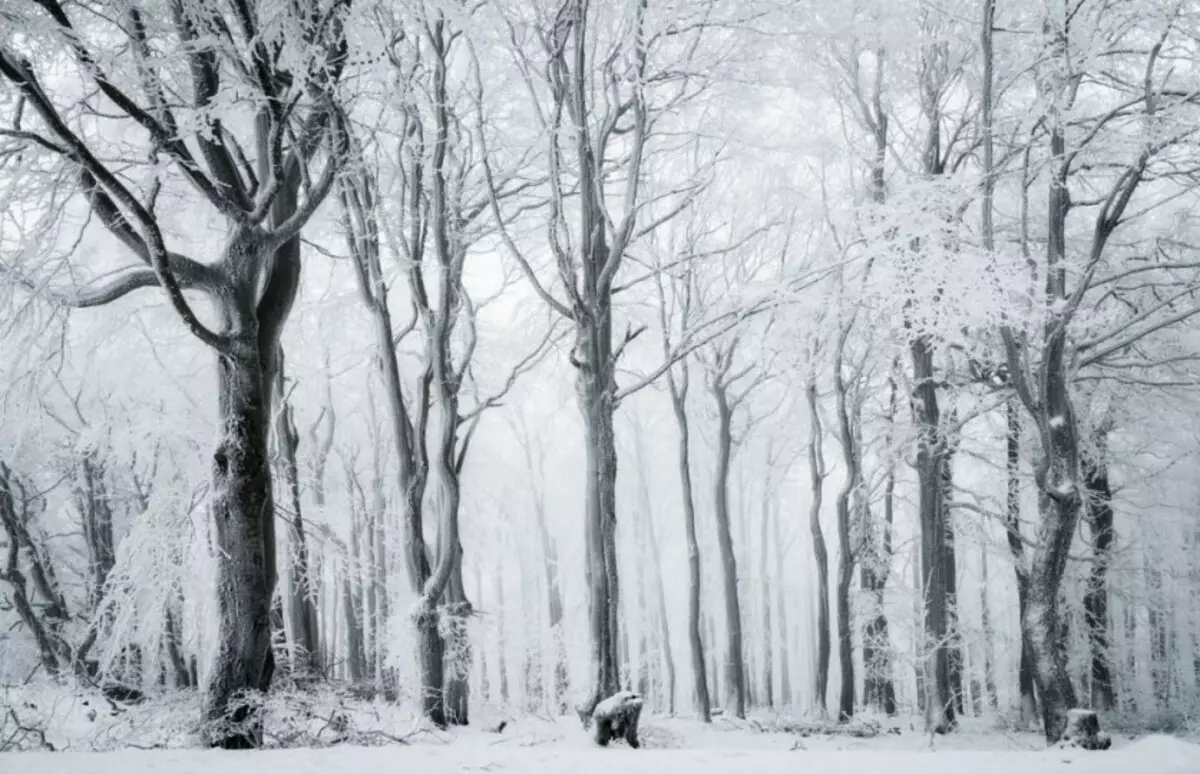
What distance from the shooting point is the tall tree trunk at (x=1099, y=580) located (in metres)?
14.1

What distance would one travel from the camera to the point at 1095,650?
14938 millimetres

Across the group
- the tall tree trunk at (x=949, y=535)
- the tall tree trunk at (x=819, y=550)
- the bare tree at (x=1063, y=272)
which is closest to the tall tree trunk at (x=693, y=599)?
the tall tree trunk at (x=819, y=550)

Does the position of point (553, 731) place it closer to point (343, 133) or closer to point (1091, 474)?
point (343, 133)

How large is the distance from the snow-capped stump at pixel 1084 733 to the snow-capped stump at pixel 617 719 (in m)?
3.71

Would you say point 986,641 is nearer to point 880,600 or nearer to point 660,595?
point 880,600

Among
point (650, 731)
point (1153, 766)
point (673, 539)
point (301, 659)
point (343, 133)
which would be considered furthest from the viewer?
point (673, 539)

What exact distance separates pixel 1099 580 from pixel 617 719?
44.7 feet

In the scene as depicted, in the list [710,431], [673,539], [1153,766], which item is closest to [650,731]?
[1153,766]

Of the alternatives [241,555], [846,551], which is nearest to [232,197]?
[241,555]

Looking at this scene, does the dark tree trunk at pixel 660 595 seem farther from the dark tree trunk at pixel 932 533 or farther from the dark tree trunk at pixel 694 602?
the dark tree trunk at pixel 932 533

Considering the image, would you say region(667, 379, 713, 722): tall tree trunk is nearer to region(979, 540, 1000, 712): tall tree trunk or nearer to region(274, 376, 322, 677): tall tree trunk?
region(979, 540, 1000, 712): tall tree trunk

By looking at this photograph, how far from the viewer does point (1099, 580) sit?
14.8m

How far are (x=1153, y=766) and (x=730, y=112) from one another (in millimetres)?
7516

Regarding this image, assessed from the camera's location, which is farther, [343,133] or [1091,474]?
[1091,474]
